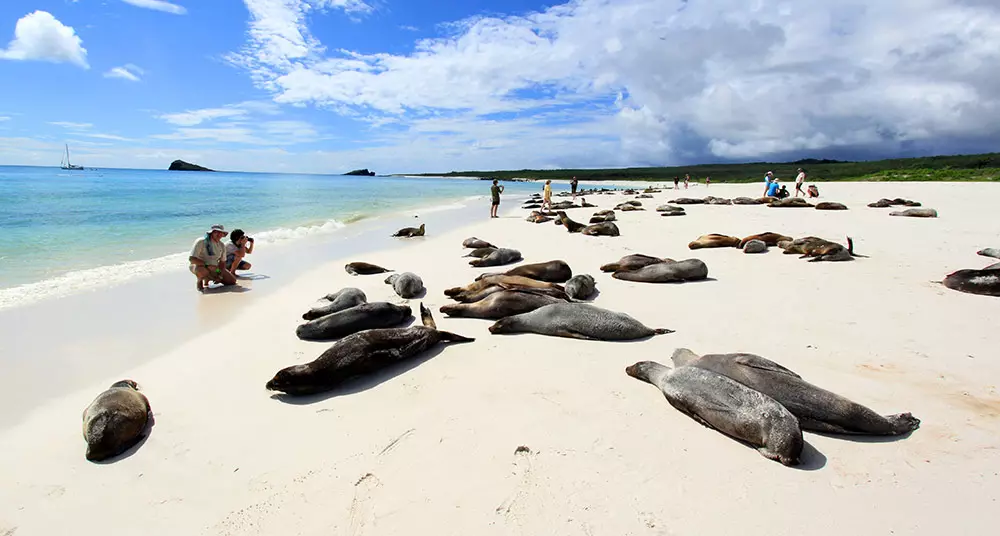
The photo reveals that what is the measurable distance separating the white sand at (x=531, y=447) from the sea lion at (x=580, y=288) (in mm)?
1073

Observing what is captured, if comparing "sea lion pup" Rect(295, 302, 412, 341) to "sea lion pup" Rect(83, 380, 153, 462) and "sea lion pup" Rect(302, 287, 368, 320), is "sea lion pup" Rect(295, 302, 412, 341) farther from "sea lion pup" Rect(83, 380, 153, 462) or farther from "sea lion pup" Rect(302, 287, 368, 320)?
"sea lion pup" Rect(83, 380, 153, 462)

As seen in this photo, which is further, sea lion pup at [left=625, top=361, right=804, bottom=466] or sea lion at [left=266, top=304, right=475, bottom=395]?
sea lion at [left=266, top=304, right=475, bottom=395]

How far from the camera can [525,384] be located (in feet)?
13.4

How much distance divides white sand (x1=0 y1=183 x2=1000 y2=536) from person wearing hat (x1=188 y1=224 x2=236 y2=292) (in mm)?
2732

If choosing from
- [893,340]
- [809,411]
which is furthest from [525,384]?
[893,340]

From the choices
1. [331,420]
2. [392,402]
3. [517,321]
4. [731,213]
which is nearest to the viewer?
[331,420]

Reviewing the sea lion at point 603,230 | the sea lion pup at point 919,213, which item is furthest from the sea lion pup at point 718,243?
the sea lion pup at point 919,213

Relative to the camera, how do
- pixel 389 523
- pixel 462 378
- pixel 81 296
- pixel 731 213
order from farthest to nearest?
pixel 731 213, pixel 81 296, pixel 462 378, pixel 389 523

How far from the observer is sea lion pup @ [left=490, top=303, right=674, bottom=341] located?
5.16 m

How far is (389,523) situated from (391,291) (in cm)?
528

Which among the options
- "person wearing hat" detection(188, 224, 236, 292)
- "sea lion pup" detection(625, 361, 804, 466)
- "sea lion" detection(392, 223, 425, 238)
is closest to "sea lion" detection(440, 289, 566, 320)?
"sea lion pup" detection(625, 361, 804, 466)

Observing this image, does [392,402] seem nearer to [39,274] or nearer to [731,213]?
[39,274]

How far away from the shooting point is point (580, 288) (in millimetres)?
6984

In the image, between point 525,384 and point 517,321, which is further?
point 517,321
